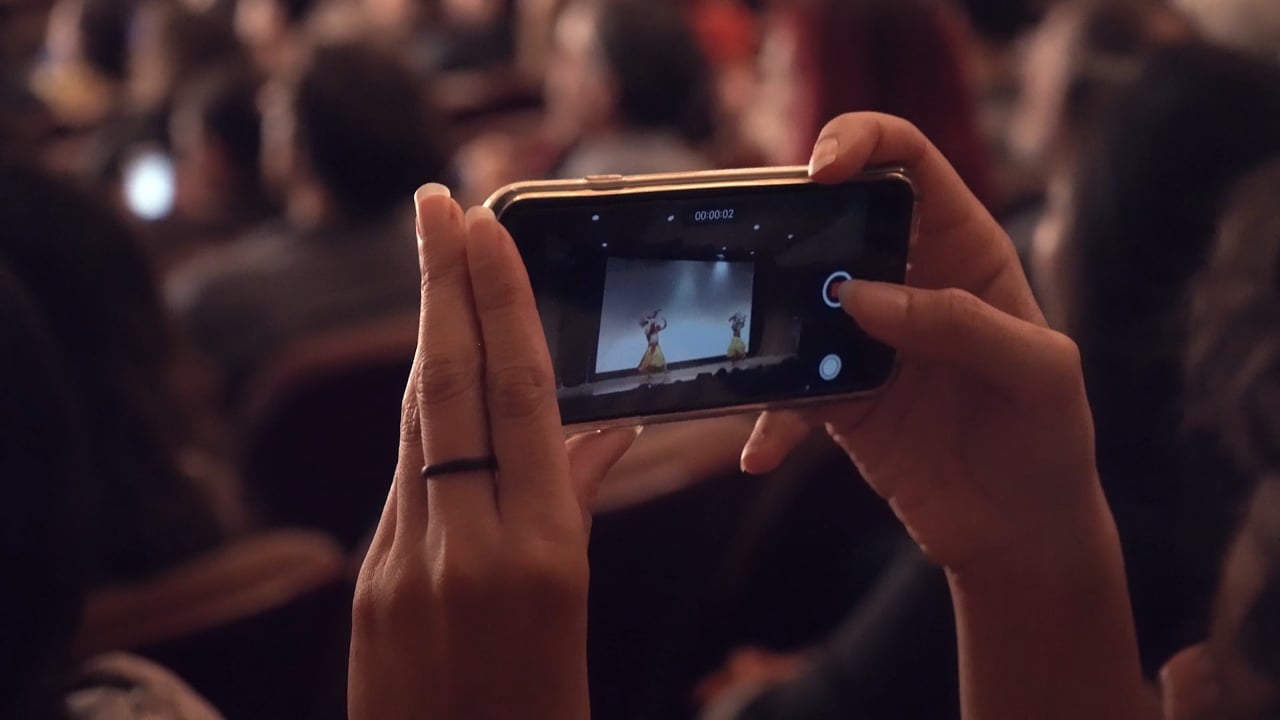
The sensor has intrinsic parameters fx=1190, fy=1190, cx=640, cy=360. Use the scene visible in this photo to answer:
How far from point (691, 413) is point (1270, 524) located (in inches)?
12.2

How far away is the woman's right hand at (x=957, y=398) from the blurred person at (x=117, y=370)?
58cm

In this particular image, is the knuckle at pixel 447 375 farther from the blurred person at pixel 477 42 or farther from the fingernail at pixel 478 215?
the blurred person at pixel 477 42

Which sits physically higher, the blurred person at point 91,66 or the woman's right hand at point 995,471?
the blurred person at point 91,66

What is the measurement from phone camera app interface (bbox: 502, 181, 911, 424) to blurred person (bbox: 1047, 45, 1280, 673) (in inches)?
10.9

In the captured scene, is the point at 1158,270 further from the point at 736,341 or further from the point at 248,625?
the point at 248,625

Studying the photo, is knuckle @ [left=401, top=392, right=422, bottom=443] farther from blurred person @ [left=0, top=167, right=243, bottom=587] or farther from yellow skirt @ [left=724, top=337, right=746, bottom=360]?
blurred person @ [left=0, top=167, right=243, bottom=587]

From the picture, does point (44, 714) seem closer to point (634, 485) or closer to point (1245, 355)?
point (634, 485)

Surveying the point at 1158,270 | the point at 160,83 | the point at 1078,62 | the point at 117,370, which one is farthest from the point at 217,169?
the point at 1158,270

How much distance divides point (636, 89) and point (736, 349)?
1576 mm

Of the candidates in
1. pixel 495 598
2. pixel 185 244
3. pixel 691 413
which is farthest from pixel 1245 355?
pixel 185 244

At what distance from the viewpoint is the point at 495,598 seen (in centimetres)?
46

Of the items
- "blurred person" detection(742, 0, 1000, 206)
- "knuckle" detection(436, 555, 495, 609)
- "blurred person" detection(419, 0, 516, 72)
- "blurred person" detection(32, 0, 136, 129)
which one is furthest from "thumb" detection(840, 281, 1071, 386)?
"blurred person" detection(419, 0, 516, 72)

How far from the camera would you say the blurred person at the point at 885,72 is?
1.30 meters

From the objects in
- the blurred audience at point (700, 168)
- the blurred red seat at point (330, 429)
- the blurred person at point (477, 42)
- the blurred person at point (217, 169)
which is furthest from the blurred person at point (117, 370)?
the blurred person at point (477, 42)
